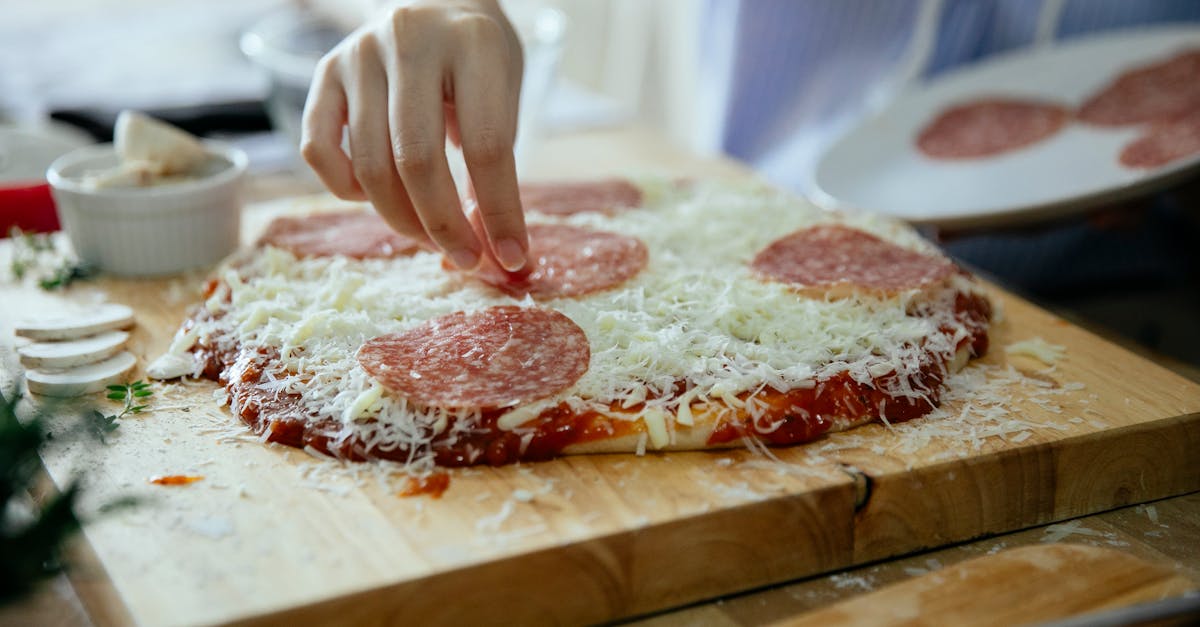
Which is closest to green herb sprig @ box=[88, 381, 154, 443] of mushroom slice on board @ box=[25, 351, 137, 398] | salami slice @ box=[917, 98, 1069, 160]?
mushroom slice on board @ box=[25, 351, 137, 398]

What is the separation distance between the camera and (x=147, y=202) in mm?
2035

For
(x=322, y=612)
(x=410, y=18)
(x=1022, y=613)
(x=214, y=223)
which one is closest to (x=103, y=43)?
(x=214, y=223)

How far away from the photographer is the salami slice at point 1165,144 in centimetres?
220

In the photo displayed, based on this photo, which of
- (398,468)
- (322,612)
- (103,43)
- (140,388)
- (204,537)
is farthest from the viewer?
(103,43)

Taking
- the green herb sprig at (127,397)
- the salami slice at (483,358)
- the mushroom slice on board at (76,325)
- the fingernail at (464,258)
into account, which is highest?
the fingernail at (464,258)

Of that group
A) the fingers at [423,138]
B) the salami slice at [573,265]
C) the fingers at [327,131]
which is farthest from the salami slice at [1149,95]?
the fingers at [327,131]

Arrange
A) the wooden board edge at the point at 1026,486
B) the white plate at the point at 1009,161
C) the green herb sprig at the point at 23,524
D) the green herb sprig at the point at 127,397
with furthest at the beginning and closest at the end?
1. the white plate at the point at 1009,161
2. the green herb sprig at the point at 127,397
3. the wooden board edge at the point at 1026,486
4. the green herb sprig at the point at 23,524

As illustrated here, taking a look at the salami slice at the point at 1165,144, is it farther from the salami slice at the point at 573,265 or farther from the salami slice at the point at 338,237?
the salami slice at the point at 338,237

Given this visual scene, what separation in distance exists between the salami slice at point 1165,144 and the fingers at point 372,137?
146cm

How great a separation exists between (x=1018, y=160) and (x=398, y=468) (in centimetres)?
169

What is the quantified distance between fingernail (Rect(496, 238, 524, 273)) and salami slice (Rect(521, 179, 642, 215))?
48 cm

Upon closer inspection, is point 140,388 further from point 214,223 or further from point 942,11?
point 942,11

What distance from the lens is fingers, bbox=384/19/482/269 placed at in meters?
1.67

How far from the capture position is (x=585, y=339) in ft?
5.21
